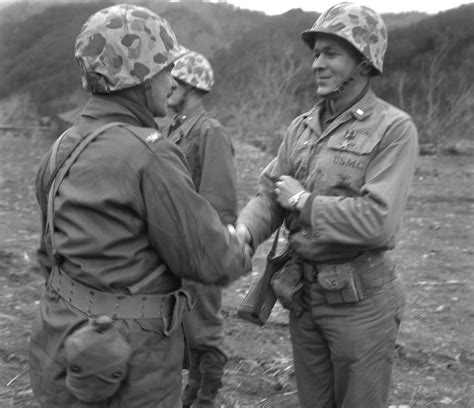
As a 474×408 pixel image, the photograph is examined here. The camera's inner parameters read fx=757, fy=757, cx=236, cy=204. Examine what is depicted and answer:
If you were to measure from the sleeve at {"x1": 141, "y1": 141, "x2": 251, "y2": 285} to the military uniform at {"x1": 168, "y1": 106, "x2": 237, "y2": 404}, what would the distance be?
5.77 feet

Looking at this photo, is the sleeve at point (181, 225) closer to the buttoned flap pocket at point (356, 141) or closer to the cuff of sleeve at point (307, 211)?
the cuff of sleeve at point (307, 211)

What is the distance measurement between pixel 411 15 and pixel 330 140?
18270mm

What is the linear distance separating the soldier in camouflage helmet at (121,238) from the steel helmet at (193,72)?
1992 millimetres

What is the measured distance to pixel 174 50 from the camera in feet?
8.59

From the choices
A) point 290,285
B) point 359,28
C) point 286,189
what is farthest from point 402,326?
point 359,28

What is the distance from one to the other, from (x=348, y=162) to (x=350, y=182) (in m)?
0.08

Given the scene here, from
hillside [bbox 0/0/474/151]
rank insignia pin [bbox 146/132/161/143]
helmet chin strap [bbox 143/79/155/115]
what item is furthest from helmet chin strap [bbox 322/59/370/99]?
hillside [bbox 0/0/474/151]

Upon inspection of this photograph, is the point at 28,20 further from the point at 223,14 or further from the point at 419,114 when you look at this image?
the point at 419,114

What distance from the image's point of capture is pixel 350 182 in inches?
122

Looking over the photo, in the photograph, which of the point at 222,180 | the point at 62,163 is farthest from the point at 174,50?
the point at 222,180

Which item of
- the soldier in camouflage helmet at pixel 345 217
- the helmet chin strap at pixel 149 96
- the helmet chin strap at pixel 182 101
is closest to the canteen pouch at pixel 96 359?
the helmet chin strap at pixel 149 96

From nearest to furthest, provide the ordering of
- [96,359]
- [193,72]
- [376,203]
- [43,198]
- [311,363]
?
[96,359] < [43,198] < [376,203] < [311,363] < [193,72]

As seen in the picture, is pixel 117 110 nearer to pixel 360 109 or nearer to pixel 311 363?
pixel 360 109

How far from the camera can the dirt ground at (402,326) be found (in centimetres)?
473
